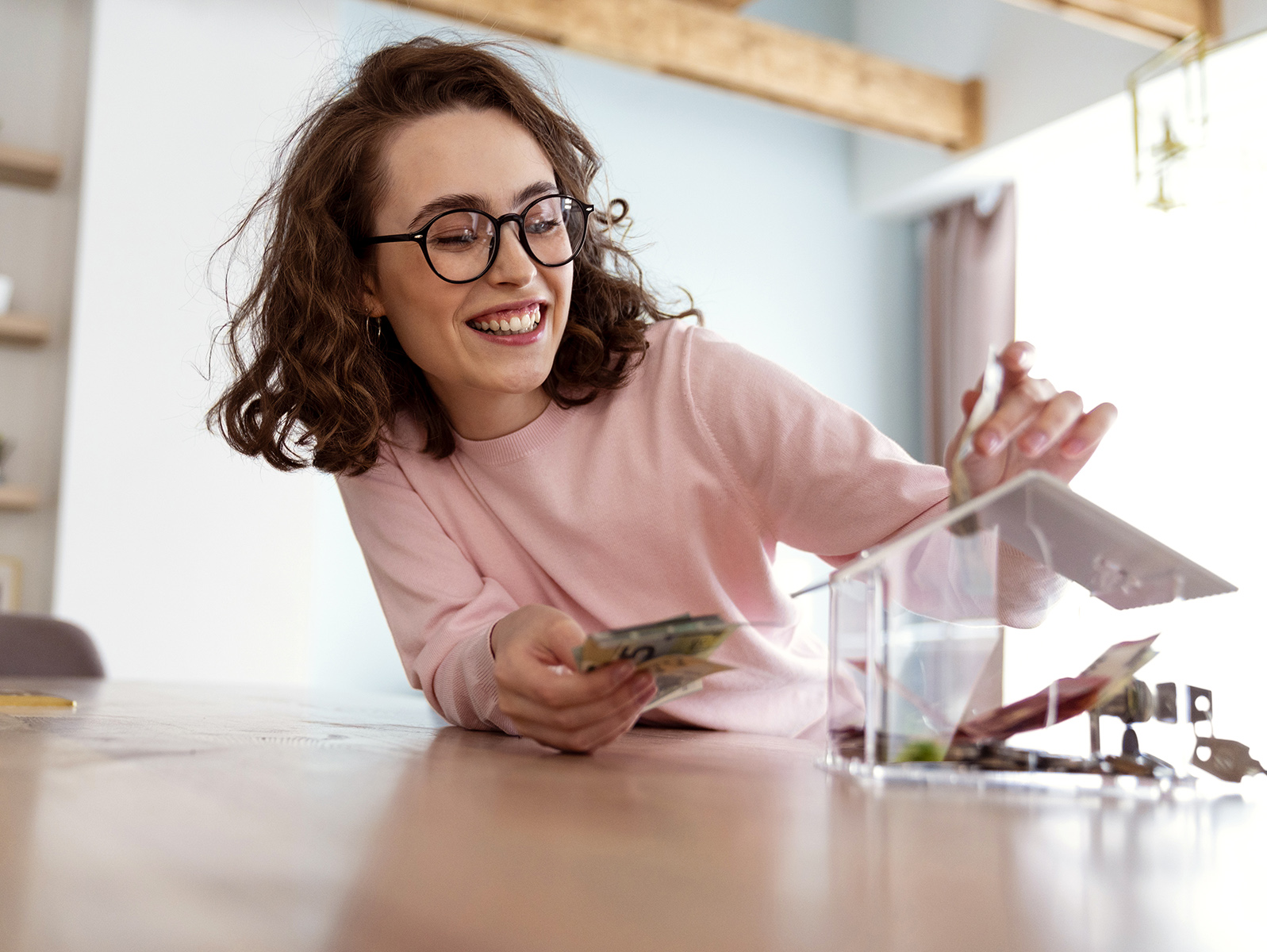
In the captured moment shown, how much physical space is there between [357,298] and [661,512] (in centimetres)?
46

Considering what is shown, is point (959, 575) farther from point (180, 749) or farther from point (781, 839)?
point (180, 749)

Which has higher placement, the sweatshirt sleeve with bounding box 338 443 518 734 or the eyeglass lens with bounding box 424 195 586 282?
the eyeglass lens with bounding box 424 195 586 282

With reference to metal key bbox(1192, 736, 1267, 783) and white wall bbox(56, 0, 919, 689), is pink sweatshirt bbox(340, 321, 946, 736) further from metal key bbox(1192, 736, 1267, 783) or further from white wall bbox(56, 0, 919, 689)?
white wall bbox(56, 0, 919, 689)

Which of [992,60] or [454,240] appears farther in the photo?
[992,60]

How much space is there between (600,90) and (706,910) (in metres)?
5.13

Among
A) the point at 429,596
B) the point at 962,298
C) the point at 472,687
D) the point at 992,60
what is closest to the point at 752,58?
the point at 992,60

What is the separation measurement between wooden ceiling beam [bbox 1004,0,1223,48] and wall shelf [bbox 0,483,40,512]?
11.8 ft

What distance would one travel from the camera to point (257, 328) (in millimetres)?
1464

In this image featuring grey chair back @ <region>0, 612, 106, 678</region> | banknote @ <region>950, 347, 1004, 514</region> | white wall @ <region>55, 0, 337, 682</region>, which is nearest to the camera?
banknote @ <region>950, 347, 1004, 514</region>

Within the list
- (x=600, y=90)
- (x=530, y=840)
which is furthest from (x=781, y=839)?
(x=600, y=90)

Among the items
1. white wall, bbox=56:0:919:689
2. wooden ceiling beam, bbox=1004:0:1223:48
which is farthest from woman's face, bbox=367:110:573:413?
wooden ceiling beam, bbox=1004:0:1223:48

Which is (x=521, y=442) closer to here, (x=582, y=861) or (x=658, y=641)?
(x=658, y=641)

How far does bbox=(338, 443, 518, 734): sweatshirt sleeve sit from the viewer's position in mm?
1028

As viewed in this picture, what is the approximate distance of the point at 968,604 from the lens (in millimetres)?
622
